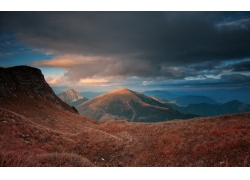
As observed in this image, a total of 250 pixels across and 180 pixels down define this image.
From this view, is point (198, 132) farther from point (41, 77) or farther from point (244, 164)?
point (41, 77)

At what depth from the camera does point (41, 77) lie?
186ft

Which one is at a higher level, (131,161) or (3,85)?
(3,85)

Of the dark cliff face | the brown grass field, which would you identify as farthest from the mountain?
the dark cliff face

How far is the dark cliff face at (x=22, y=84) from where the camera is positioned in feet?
124

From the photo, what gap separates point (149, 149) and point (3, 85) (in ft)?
133

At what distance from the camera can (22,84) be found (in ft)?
147

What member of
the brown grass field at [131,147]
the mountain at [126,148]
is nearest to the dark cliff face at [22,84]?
the mountain at [126,148]

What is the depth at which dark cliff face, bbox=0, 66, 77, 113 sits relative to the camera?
1492 inches

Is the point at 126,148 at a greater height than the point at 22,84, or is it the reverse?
the point at 22,84

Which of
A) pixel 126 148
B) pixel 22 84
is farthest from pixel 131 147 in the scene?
pixel 22 84

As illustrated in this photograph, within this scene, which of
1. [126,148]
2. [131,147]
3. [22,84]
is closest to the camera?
[126,148]

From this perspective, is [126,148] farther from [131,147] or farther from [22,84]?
[22,84]

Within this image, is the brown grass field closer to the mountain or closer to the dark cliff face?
the mountain
